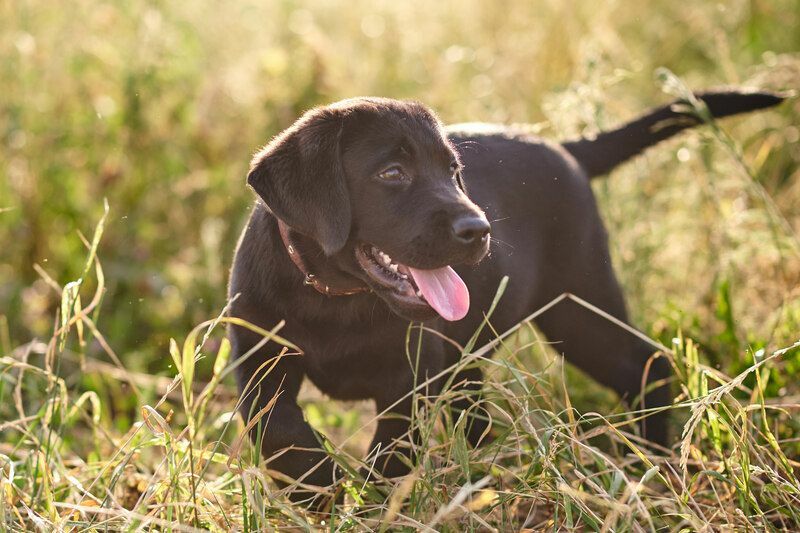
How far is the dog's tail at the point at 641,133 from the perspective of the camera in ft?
11.9

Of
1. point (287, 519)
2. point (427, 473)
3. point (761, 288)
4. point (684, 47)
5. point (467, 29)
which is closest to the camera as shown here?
point (427, 473)

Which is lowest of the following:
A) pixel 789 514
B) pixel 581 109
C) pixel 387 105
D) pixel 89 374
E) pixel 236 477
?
pixel 89 374

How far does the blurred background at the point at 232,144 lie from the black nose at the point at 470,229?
1.33 metres

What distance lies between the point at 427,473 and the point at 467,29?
14.6 ft

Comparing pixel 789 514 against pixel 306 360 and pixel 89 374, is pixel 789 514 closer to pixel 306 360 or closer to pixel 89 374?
pixel 306 360

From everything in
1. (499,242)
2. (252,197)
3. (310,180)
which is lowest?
(252,197)

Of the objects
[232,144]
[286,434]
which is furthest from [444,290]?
[232,144]

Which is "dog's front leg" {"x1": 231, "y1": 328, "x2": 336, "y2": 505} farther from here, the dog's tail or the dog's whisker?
the dog's tail

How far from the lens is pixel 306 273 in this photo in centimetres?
271

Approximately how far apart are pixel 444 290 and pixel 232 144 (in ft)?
9.71

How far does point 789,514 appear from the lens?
8.06 feet

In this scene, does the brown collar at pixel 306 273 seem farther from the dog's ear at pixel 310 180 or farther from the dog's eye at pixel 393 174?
the dog's eye at pixel 393 174

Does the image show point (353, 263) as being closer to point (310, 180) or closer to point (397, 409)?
point (310, 180)

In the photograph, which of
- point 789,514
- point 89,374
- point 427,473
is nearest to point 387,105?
point 427,473
